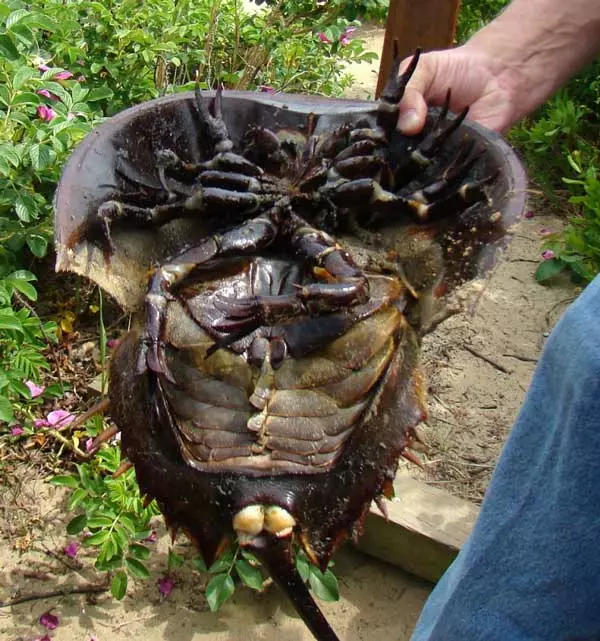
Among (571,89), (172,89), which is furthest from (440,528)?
(571,89)

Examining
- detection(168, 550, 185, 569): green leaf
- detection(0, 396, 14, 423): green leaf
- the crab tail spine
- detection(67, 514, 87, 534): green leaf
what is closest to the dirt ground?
detection(168, 550, 185, 569): green leaf

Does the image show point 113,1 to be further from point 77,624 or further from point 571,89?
point 571,89

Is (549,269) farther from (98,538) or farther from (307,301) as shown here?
(307,301)

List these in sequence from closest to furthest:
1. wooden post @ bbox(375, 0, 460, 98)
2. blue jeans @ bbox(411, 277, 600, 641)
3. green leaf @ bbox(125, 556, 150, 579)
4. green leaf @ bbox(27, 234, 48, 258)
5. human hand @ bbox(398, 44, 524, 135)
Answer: blue jeans @ bbox(411, 277, 600, 641), human hand @ bbox(398, 44, 524, 135), green leaf @ bbox(125, 556, 150, 579), green leaf @ bbox(27, 234, 48, 258), wooden post @ bbox(375, 0, 460, 98)

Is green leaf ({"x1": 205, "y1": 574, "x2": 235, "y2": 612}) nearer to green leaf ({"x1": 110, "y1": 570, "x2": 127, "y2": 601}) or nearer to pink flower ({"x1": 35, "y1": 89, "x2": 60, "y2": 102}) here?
green leaf ({"x1": 110, "y1": 570, "x2": 127, "y2": 601})

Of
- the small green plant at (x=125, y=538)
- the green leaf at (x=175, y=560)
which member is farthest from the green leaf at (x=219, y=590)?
the green leaf at (x=175, y=560)
